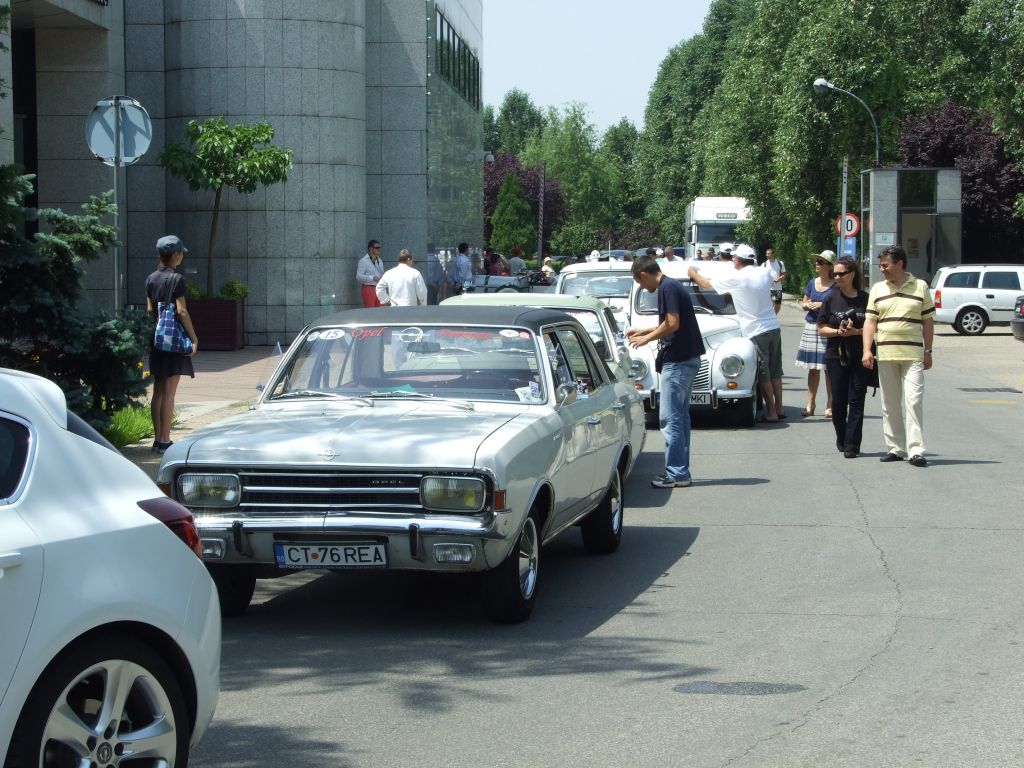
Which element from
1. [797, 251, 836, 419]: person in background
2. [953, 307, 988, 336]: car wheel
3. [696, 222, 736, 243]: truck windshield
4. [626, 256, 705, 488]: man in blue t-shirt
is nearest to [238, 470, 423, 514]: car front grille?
[626, 256, 705, 488]: man in blue t-shirt

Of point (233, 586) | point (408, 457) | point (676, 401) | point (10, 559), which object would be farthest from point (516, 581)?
point (676, 401)

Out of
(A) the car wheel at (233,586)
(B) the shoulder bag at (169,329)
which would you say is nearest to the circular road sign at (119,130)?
(B) the shoulder bag at (169,329)

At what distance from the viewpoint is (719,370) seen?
15.7 meters

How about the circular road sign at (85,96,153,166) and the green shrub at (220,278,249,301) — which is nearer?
the circular road sign at (85,96,153,166)

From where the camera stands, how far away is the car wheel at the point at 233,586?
23.6 feet

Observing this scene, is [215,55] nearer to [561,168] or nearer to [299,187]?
[299,187]

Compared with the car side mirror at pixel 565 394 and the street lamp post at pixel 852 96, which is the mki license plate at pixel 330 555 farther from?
the street lamp post at pixel 852 96

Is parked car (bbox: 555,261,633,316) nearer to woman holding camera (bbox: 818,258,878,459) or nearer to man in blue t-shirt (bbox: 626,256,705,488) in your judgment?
woman holding camera (bbox: 818,258,878,459)

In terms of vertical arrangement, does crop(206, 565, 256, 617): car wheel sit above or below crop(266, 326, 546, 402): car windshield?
below

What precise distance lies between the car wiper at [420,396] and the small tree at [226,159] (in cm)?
1845

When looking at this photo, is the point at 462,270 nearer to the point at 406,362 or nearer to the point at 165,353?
the point at 165,353

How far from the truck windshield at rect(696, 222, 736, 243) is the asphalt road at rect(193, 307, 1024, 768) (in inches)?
1771

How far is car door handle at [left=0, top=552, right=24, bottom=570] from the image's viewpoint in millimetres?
3656

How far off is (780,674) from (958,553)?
10.3 feet
